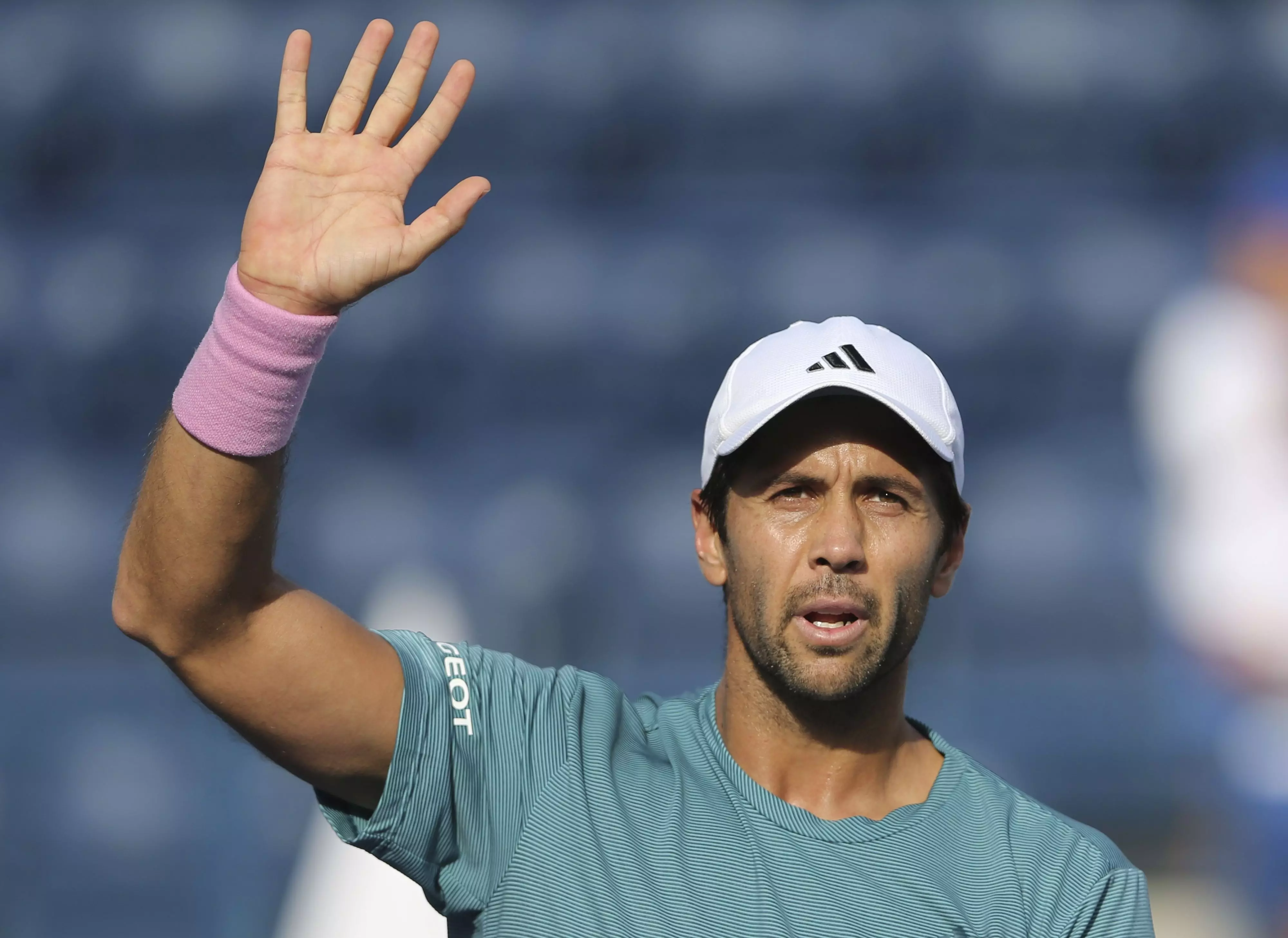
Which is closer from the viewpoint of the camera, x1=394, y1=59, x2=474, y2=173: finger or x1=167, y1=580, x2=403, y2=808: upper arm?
x1=167, y1=580, x2=403, y2=808: upper arm

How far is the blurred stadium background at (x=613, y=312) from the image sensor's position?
15.4 feet

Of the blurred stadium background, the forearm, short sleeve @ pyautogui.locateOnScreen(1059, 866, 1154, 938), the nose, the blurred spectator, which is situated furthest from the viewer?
the blurred stadium background

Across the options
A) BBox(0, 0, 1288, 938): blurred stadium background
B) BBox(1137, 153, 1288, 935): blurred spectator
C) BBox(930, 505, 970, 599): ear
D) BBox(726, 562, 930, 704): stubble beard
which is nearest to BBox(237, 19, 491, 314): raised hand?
BBox(726, 562, 930, 704): stubble beard

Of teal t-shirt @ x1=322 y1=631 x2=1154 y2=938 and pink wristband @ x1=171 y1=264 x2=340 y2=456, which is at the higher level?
pink wristband @ x1=171 y1=264 x2=340 y2=456

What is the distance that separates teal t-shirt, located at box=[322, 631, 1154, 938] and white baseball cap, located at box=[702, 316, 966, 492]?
0.36 m

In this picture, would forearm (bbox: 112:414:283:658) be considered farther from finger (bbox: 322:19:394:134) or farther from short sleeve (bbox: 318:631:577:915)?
finger (bbox: 322:19:394:134)

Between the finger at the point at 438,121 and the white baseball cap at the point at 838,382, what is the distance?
17.1 inches

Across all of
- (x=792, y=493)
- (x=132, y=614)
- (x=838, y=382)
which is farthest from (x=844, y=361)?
(x=132, y=614)

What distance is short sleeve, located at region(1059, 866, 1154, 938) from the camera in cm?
146

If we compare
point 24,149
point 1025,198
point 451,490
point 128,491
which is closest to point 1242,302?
point 1025,198

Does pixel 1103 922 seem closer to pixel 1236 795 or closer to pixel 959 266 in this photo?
pixel 1236 795

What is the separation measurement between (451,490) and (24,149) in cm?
227

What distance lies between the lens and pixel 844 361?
1635 millimetres

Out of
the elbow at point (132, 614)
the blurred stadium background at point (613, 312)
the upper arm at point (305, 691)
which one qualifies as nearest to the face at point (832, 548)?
the upper arm at point (305, 691)
